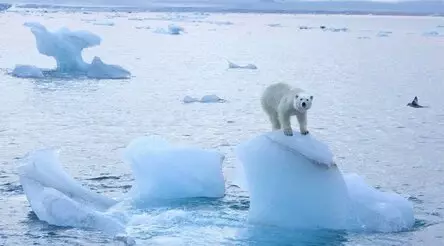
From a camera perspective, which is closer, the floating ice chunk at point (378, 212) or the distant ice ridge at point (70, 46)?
the floating ice chunk at point (378, 212)

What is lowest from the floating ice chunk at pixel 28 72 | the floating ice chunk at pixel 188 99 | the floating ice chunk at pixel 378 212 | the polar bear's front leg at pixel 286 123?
the floating ice chunk at pixel 378 212

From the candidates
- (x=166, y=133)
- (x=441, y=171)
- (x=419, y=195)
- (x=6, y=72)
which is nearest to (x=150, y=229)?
(x=419, y=195)

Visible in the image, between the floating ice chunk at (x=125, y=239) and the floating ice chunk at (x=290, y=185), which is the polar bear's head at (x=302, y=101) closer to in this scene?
the floating ice chunk at (x=290, y=185)

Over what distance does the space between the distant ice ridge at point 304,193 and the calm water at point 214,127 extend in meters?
0.22

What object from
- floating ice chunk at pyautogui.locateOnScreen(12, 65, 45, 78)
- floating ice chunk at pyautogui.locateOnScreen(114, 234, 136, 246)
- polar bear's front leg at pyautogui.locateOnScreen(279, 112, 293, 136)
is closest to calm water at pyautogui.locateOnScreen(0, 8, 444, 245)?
floating ice chunk at pyautogui.locateOnScreen(114, 234, 136, 246)

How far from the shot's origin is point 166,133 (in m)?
14.5

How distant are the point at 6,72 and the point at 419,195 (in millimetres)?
17669

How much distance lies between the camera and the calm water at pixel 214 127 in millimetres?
8141

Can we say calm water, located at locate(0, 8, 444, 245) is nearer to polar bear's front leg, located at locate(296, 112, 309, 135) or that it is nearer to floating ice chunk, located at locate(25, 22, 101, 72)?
polar bear's front leg, located at locate(296, 112, 309, 135)

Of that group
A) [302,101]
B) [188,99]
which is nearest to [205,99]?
[188,99]

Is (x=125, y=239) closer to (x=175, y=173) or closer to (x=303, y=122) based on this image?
(x=175, y=173)

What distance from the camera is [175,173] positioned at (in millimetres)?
9477

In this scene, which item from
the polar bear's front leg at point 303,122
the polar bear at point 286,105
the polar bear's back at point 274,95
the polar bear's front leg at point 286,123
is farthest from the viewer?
the polar bear's back at point 274,95

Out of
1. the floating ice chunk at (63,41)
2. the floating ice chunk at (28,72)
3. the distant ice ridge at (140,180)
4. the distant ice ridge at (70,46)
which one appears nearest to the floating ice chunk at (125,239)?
the distant ice ridge at (140,180)
